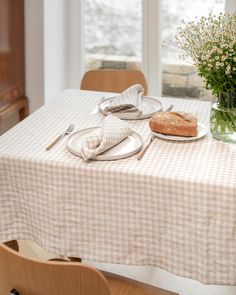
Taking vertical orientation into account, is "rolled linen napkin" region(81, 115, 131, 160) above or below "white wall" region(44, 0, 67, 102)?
below

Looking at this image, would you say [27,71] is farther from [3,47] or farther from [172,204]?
[172,204]

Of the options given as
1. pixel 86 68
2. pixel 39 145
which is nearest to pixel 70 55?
pixel 86 68

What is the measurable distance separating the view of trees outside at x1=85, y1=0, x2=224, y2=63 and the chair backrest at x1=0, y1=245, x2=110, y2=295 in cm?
231

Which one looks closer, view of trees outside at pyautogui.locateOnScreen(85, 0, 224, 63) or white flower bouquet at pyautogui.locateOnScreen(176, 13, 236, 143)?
white flower bouquet at pyautogui.locateOnScreen(176, 13, 236, 143)

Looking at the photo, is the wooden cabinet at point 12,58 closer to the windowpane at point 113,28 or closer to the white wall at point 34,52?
the white wall at point 34,52

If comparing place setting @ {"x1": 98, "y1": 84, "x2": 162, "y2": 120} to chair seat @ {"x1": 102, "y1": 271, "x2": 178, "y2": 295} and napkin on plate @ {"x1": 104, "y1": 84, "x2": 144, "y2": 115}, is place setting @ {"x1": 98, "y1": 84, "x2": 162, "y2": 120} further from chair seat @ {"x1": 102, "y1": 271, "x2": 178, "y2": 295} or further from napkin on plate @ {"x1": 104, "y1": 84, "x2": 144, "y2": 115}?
chair seat @ {"x1": 102, "y1": 271, "x2": 178, "y2": 295}

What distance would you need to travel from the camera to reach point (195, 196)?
1503 millimetres

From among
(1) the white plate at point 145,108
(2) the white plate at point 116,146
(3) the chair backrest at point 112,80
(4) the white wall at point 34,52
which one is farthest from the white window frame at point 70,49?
(2) the white plate at point 116,146

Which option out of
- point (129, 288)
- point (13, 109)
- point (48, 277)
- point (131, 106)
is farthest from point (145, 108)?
point (13, 109)

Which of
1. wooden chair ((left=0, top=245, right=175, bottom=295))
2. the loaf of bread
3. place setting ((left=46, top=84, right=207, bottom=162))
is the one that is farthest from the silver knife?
wooden chair ((left=0, top=245, right=175, bottom=295))

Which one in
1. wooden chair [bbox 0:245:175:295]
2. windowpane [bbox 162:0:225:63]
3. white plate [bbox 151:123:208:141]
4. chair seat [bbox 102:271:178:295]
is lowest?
chair seat [bbox 102:271:178:295]

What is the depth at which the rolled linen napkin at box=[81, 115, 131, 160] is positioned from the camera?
162 centimetres

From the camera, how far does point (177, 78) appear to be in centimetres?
332

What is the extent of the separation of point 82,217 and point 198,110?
731mm
